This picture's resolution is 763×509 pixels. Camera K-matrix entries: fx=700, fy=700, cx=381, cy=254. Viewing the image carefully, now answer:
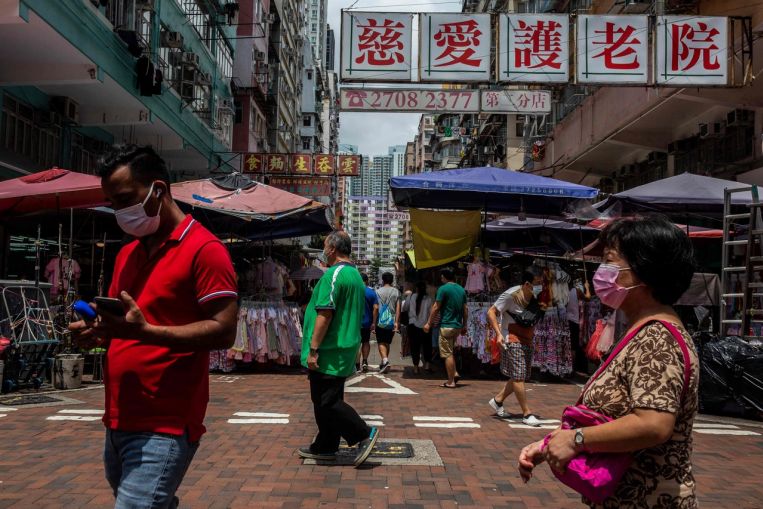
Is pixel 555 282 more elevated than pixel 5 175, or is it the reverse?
pixel 5 175

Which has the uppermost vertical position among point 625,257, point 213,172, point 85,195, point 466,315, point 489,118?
point 489,118

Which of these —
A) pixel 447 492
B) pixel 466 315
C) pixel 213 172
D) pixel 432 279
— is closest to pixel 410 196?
pixel 466 315

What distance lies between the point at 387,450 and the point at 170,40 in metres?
16.1

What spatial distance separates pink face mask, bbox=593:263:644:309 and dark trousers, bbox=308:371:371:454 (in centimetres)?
316

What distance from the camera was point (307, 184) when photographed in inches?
1044

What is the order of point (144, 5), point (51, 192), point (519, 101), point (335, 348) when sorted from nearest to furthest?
1. point (335, 348)
2. point (51, 192)
3. point (519, 101)
4. point (144, 5)

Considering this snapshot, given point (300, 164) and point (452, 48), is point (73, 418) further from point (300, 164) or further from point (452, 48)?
point (300, 164)

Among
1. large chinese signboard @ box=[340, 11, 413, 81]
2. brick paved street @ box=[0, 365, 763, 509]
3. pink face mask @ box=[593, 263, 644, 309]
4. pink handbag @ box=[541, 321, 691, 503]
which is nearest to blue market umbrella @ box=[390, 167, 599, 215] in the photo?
large chinese signboard @ box=[340, 11, 413, 81]

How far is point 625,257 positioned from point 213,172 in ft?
76.6

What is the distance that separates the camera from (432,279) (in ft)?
56.3

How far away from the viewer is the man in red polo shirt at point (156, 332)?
2328mm

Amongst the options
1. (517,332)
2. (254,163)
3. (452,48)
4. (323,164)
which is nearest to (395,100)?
(452,48)

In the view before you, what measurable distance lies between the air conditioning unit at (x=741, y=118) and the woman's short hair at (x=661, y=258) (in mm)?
13665

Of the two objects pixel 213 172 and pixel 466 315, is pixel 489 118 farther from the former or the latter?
pixel 466 315
